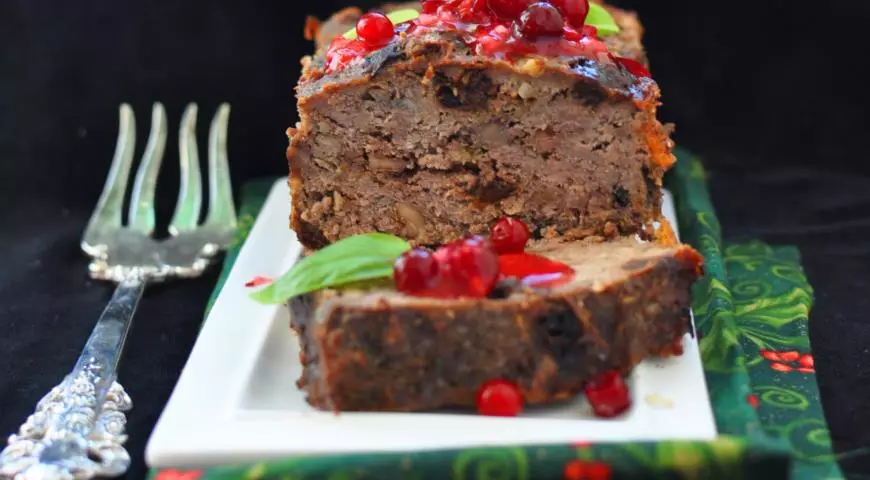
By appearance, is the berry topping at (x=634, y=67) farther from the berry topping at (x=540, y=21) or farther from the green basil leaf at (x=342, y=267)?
the green basil leaf at (x=342, y=267)

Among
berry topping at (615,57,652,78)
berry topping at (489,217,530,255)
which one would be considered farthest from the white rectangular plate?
berry topping at (615,57,652,78)

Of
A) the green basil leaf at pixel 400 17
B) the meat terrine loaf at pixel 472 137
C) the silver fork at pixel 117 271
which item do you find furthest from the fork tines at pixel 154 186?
the green basil leaf at pixel 400 17

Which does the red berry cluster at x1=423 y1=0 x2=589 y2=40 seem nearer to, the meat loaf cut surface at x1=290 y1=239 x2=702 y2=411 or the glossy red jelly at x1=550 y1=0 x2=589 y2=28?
the glossy red jelly at x1=550 y1=0 x2=589 y2=28

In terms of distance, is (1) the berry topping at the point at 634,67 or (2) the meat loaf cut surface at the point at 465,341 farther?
(1) the berry topping at the point at 634,67

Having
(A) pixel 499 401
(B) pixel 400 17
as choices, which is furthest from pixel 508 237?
(B) pixel 400 17

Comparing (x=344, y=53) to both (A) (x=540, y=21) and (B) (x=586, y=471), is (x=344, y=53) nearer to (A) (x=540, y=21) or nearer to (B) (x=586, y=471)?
(A) (x=540, y=21)
